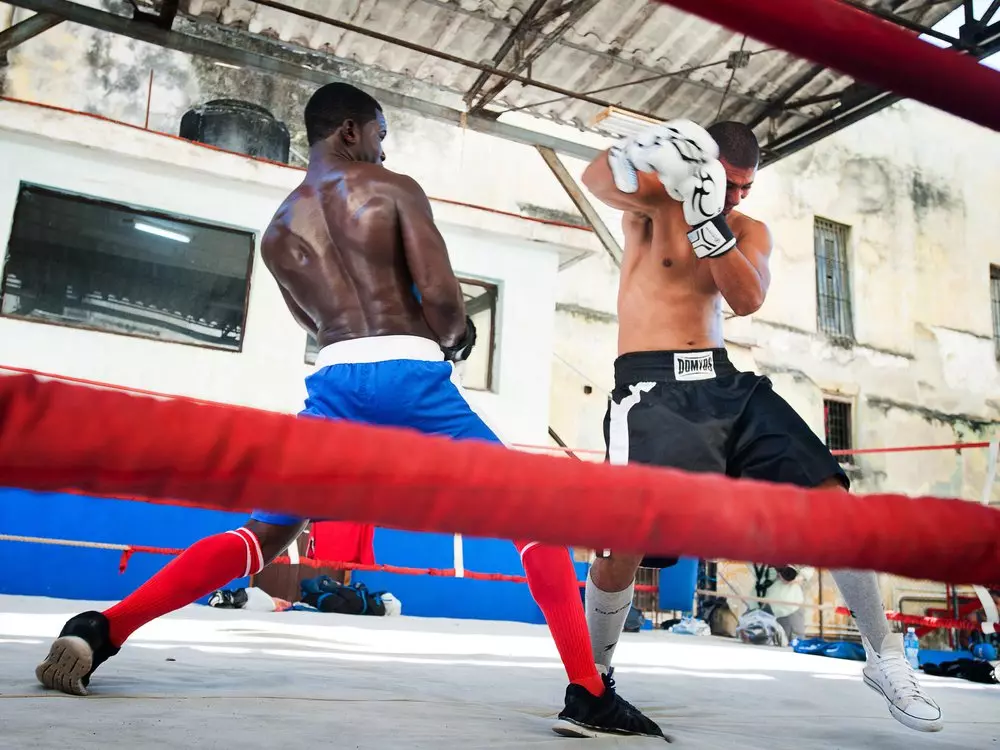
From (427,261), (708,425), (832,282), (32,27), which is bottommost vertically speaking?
(708,425)

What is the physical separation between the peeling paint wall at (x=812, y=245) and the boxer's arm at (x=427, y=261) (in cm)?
481

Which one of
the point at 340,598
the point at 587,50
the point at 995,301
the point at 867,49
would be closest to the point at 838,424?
the point at 995,301

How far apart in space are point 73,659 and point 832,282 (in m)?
10.0

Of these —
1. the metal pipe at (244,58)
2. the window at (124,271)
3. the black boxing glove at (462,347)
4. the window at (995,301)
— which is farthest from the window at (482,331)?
the window at (995,301)

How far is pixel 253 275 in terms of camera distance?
545 cm

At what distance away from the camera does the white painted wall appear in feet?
15.8

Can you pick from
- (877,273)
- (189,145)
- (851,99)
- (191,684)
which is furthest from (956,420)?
(191,684)

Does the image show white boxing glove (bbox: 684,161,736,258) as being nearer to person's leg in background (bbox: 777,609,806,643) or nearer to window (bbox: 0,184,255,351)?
window (bbox: 0,184,255,351)

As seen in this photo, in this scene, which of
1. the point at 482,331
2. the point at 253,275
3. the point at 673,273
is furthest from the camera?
the point at 482,331

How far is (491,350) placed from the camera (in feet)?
19.9

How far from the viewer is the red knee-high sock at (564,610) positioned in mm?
1335

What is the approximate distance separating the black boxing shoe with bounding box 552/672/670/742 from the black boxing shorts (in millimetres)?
313

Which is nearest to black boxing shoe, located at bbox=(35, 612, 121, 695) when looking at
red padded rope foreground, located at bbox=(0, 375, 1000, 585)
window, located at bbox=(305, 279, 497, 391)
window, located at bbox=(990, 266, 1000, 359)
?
red padded rope foreground, located at bbox=(0, 375, 1000, 585)

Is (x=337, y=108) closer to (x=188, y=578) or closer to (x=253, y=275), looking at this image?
(x=188, y=578)
